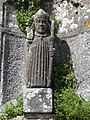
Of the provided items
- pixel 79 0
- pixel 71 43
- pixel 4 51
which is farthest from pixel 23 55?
pixel 79 0

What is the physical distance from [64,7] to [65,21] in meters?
0.30

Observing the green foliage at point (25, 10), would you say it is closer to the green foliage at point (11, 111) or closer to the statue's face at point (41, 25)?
the statue's face at point (41, 25)

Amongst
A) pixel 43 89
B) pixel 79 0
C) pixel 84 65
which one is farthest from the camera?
pixel 79 0

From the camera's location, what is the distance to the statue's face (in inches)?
300

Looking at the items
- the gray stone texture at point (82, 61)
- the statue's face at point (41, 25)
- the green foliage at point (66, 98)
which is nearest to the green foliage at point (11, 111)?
the green foliage at point (66, 98)

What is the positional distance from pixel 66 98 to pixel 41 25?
52.5 inches

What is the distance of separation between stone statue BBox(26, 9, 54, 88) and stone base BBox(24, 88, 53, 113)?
0.50 ft

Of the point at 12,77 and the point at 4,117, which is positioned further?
the point at 12,77

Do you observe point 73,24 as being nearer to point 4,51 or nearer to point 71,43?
point 71,43

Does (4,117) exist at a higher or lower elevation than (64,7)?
lower

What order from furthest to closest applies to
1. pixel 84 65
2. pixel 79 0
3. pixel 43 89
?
1. pixel 79 0
2. pixel 84 65
3. pixel 43 89

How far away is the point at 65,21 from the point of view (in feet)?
27.9

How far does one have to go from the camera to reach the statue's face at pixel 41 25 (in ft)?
25.0

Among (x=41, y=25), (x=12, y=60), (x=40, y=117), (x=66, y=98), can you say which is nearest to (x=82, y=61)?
(x=66, y=98)
